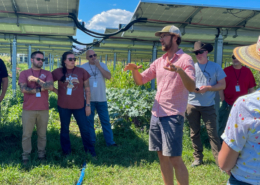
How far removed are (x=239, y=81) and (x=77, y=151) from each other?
3238 mm

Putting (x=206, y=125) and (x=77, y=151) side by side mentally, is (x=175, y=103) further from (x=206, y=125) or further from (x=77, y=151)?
(x=77, y=151)

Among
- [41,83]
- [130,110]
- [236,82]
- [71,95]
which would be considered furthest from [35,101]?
[236,82]

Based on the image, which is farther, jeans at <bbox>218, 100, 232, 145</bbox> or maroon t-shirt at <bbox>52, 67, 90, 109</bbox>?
jeans at <bbox>218, 100, 232, 145</bbox>

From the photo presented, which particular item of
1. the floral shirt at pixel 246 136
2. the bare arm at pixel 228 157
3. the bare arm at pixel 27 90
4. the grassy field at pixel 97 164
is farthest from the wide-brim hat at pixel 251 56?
the bare arm at pixel 27 90

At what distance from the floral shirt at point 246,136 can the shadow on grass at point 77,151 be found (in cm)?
285

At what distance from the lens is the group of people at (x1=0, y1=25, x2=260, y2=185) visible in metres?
1.34

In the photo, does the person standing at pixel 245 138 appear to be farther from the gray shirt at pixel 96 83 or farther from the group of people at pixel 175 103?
the gray shirt at pixel 96 83

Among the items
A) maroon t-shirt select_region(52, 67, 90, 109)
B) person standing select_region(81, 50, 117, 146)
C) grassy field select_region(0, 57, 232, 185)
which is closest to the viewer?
grassy field select_region(0, 57, 232, 185)

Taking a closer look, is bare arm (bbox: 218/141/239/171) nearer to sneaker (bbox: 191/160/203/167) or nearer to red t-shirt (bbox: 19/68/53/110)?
sneaker (bbox: 191/160/203/167)

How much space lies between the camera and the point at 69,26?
17.5ft

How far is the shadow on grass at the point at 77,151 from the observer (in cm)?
400

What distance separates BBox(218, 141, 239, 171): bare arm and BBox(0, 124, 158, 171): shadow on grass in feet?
9.15

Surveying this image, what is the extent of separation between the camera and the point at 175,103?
2.63 metres

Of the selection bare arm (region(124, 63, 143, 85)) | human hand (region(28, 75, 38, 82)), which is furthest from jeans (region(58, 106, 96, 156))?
bare arm (region(124, 63, 143, 85))
